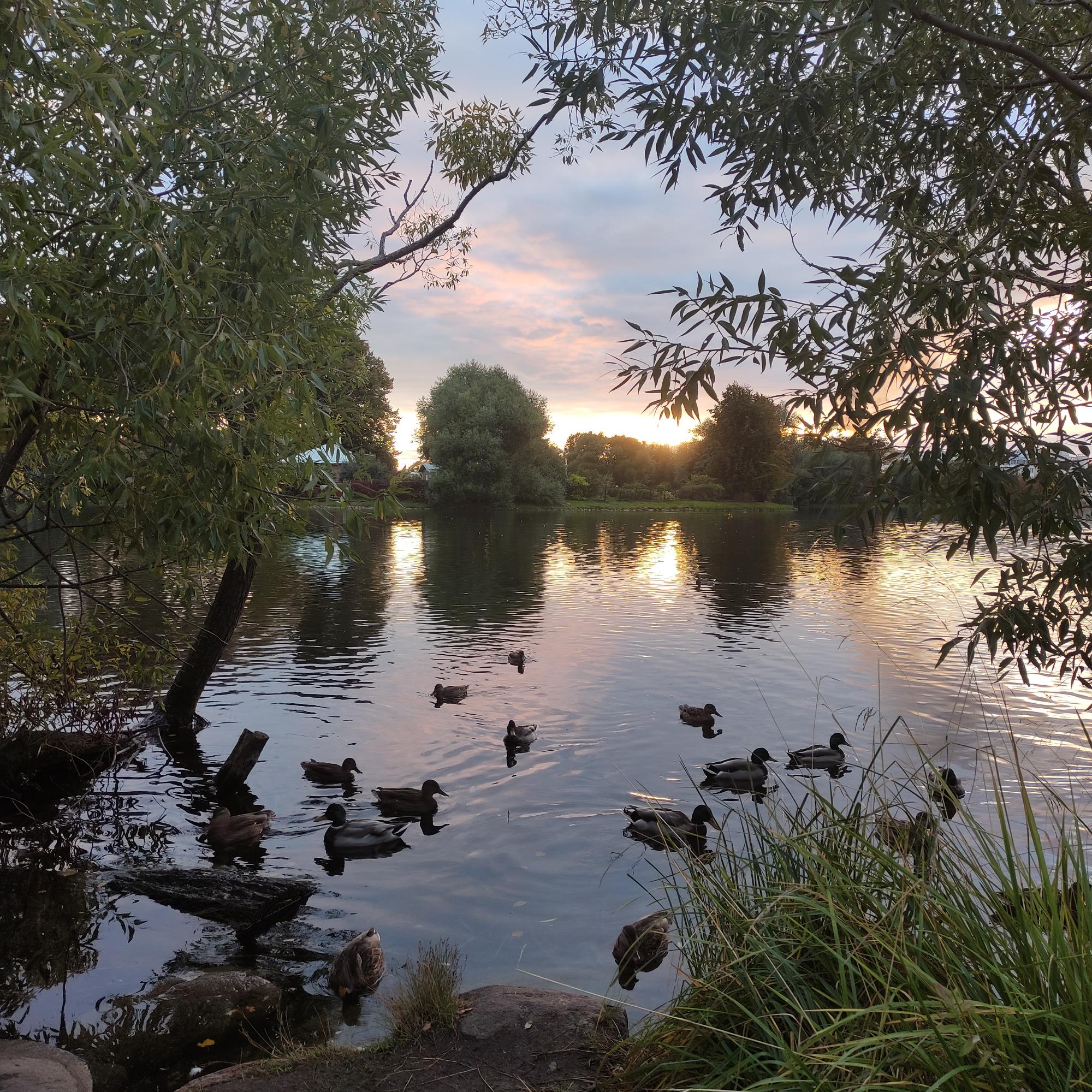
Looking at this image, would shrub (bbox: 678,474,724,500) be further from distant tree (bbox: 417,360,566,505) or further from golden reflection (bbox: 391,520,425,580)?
golden reflection (bbox: 391,520,425,580)

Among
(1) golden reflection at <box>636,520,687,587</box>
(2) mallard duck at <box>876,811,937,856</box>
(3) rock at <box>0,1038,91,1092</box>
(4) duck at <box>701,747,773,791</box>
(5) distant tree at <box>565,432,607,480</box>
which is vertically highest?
(5) distant tree at <box>565,432,607,480</box>

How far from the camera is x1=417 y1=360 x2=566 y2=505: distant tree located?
6606cm

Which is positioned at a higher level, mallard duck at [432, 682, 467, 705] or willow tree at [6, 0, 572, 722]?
willow tree at [6, 0, 572, 722]

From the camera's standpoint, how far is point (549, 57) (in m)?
6.55

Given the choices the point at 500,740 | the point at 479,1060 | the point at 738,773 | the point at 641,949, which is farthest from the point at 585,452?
the point at 479,1060

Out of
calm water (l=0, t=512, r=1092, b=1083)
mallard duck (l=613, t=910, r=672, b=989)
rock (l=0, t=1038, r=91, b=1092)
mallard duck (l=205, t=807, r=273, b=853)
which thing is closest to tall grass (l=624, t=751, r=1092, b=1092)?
calm water (l=0, t=512, r=1092, b=1083)

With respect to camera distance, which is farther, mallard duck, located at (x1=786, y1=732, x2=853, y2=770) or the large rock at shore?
mallard duck, located at (x1=786, y1=732, x2=853, y2=770)

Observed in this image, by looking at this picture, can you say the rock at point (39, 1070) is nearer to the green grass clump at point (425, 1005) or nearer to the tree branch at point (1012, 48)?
the green grass clump at point (425, 1005)

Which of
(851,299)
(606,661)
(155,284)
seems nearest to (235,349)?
(155,284)

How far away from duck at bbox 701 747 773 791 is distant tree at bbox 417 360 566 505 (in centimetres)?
5573

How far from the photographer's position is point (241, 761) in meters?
10.6

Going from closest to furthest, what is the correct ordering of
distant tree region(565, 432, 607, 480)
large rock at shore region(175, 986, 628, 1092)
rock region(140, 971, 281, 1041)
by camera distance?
large rock at shore region(175, 986, 628, 1092) < rock region(140, 971, 281, 1041) < distant tree region(565, 432, 607, 480)

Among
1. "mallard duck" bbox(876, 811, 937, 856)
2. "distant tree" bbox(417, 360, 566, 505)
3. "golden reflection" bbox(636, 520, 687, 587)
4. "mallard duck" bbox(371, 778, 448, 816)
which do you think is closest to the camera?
"mallard duck" bbox(876, 811, 937, 856)

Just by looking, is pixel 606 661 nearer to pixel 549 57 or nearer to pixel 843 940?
pixel 549 57
